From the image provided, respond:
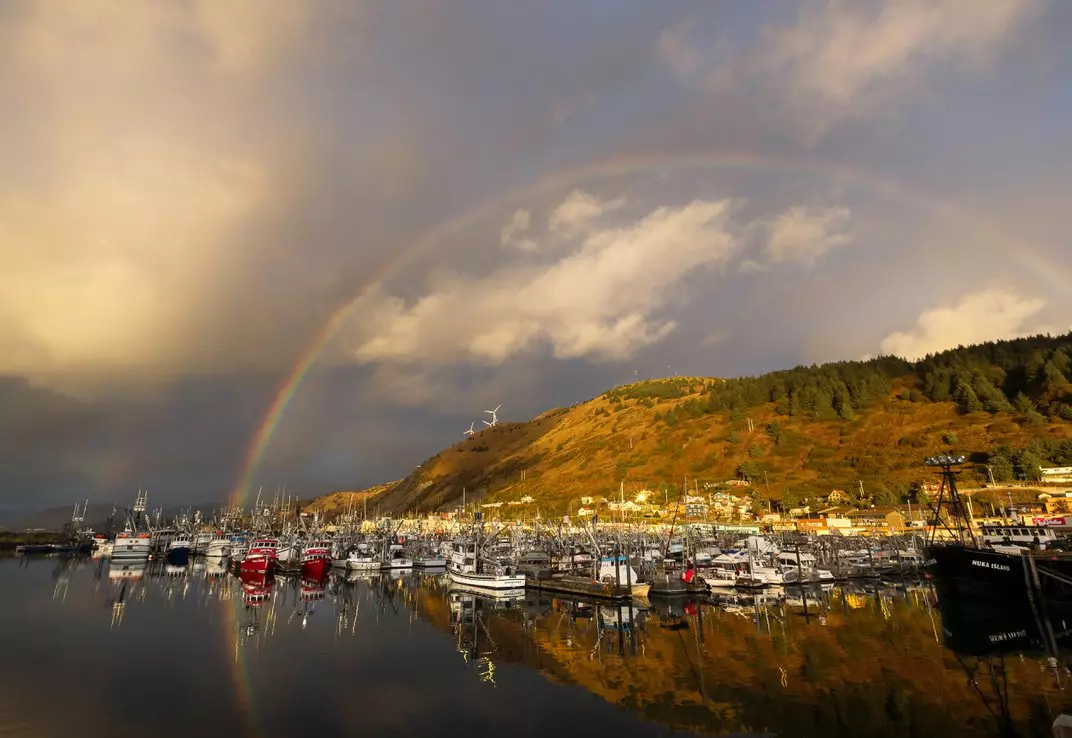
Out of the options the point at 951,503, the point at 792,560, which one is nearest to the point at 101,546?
the point at 792,560

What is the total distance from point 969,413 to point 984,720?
129190 mm

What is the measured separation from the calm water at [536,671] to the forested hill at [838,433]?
7279cm

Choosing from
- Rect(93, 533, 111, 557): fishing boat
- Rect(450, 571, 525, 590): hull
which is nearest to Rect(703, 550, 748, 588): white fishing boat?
Rect(450, 571, 525, 590): hull

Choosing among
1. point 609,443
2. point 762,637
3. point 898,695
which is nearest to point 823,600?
point 762,637

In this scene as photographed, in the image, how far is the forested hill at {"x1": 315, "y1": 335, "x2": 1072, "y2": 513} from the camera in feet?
345

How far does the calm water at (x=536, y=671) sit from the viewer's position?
762 inches

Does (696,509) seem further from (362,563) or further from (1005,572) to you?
(1005,572)

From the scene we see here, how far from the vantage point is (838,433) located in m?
131

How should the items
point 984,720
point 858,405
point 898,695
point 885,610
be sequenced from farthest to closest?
point 858,405 < point 885,610 < point 898,695 < point 984,720

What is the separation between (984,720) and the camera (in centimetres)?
1823

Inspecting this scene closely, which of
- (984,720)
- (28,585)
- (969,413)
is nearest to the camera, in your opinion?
(984,720)

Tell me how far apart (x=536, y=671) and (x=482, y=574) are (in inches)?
1349

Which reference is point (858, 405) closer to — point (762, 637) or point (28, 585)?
point (762, 637)

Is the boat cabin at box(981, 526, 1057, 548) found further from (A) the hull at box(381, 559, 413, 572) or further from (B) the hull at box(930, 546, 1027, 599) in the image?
(A) the hull at box(381, 559, 413, 572)
